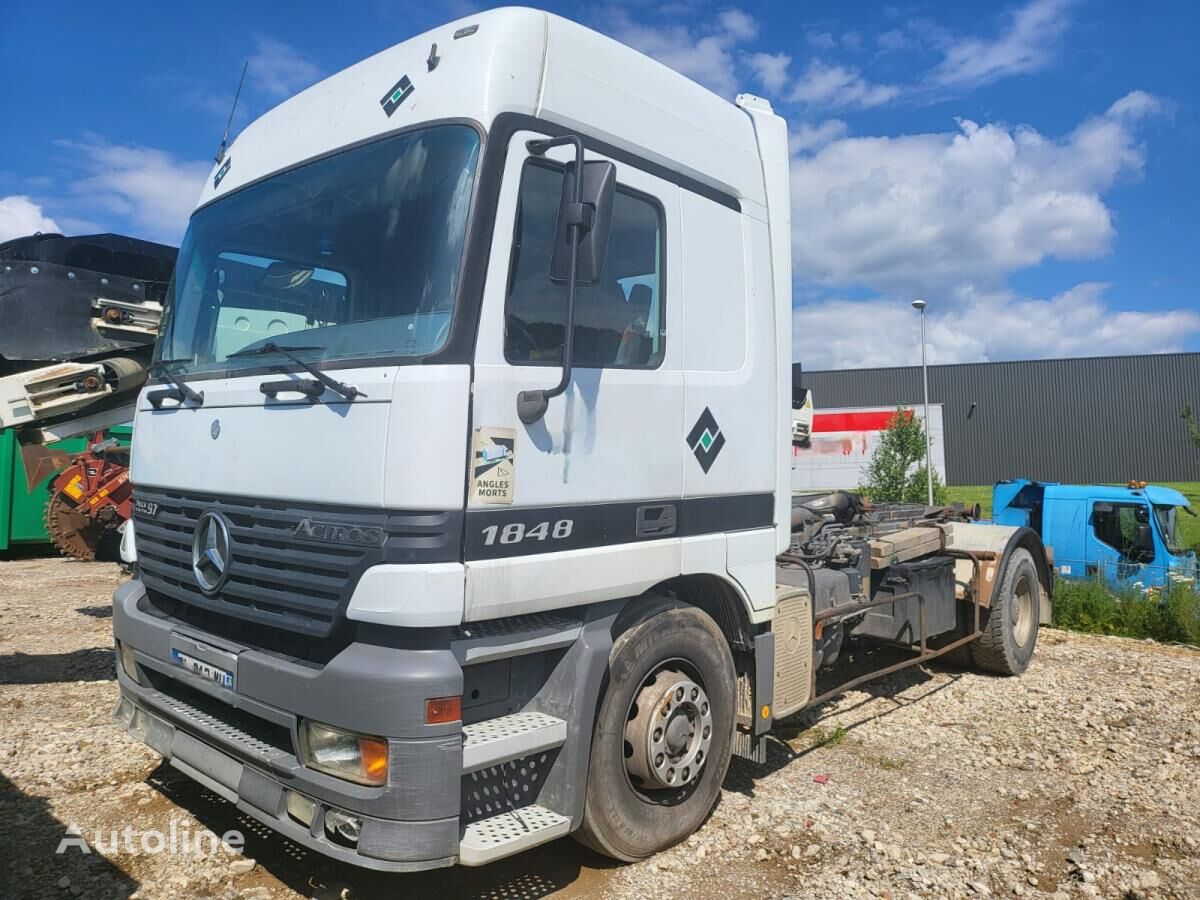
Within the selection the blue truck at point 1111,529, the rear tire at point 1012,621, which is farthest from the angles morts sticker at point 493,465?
the blue truck at point 1111,529

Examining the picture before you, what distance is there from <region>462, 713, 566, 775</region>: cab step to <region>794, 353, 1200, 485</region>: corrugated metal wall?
38.3 meters

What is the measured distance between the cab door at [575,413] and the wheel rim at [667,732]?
47 centimetres

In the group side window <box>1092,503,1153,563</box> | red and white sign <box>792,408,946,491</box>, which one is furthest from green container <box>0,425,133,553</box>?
red and white sign <box>792,408,946,491</box>

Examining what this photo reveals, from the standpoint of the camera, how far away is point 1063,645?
340 inches

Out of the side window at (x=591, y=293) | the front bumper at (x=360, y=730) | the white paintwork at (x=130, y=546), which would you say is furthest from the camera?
the white paintwork at (x=130, y=546)

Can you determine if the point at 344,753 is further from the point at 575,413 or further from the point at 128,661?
the point at 128,661

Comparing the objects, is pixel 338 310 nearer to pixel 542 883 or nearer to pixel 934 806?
pixel 542 883

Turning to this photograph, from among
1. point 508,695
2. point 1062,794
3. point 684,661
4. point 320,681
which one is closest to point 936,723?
point 1062,794

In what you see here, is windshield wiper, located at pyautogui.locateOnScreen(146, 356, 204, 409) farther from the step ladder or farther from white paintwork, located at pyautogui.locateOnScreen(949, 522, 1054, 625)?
white paintwork, located at pyautogui.locateOnScreen(949, 522, 1054, 625)

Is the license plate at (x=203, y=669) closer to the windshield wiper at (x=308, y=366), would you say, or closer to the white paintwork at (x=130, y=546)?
the white paintwork at (x=130, y=546)

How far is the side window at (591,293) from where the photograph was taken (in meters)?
3.21

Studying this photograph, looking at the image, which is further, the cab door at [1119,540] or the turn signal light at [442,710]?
the cab door at [1119,540]

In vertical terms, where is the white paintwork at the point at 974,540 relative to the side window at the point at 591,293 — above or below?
below

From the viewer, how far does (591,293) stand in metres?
3.49
